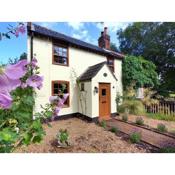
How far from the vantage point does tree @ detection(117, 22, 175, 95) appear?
92.3 inches

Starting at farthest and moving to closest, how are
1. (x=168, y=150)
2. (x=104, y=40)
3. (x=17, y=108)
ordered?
(x=104, y=40) < (x=168, y=150) < (x=17, y=108)

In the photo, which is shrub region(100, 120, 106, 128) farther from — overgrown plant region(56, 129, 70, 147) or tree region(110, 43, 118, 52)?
tree region(110, 43, 118, 52)

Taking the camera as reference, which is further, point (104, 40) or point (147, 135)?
point (147, 135)

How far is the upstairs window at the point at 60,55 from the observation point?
9.08 feet

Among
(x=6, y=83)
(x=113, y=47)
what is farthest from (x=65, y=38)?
(x=6, y=83)

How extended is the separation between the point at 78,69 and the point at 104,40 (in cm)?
66

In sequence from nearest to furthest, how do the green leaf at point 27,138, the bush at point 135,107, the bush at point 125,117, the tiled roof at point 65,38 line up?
the green leaf at point 27,138 < the tiled roof at point 65,38 < the bush at point 135,107 < the bush at point 125,117

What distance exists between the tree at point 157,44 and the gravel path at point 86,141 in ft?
2.77

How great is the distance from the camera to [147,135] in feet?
8.69

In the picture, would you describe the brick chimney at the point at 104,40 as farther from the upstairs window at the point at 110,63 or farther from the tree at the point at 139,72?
the upstairs window at the point at 110,63

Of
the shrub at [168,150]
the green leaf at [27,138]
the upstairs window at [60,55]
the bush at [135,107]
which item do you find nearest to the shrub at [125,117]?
the bush at [135,107]

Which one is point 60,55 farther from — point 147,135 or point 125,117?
point 147,135
